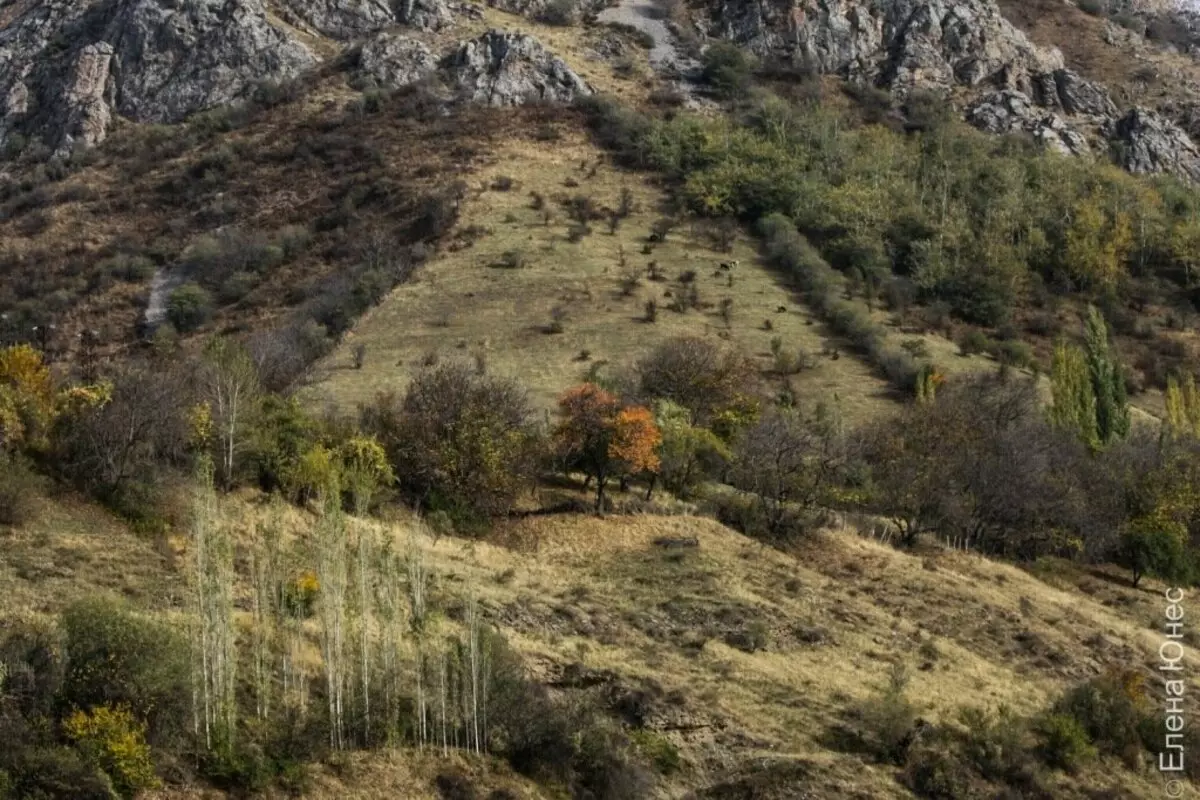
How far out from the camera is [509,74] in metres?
103

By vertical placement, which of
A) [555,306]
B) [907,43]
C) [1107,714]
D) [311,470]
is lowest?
[555,306]

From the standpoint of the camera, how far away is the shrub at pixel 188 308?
72.8m

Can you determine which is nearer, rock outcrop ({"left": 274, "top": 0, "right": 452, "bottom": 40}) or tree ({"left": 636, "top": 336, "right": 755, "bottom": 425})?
tree ({"left": 636, "top": 336, "right": 755, "bottom": 425})

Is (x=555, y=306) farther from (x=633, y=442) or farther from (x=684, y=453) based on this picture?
(x=633, y=442)

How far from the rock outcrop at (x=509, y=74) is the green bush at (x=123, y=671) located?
87.5 metres

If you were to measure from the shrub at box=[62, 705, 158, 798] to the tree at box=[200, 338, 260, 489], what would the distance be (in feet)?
49.0

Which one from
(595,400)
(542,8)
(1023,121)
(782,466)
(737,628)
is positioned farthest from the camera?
(542,8)

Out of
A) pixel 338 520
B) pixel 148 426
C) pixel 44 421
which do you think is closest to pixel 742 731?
pixel 338 520

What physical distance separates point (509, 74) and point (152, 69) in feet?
116

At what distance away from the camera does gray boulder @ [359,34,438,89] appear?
105250 millimetres

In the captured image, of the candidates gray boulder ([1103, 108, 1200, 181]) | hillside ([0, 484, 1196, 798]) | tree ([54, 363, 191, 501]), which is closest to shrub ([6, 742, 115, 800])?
hillside ([0, 484, 1196, 798])

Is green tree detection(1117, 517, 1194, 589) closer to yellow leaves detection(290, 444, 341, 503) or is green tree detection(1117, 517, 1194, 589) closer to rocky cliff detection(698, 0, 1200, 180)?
yellow leaves detection(290, 444, 341, 503)

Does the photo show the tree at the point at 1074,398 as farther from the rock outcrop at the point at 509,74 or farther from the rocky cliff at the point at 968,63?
the rocky cliff at the point at 968,63

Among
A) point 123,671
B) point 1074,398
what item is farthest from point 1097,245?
point 123,671
